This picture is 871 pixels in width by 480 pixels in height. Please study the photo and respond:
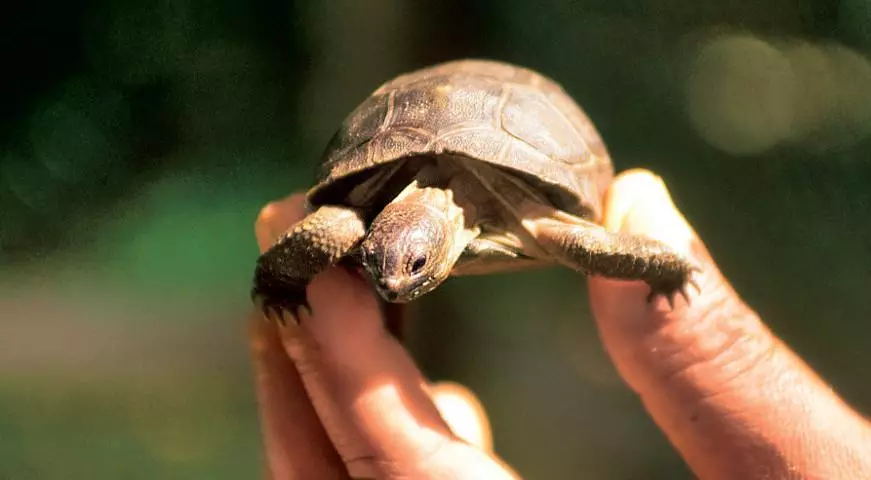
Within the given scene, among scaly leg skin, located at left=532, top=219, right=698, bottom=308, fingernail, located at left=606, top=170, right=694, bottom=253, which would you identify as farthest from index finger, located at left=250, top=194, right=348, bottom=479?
fingernail, located at left=606, top=170, right=694, bottom=253

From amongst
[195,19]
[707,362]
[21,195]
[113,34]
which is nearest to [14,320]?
[21,195]

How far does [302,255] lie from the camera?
1.16 meters

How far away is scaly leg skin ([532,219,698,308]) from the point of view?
1.16 m

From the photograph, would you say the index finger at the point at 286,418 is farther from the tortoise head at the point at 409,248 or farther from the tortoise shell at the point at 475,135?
the tortoise head at the point at 409,248

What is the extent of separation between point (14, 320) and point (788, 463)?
6.59ft

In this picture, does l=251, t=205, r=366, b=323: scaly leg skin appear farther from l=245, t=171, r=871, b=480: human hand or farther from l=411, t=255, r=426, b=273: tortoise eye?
l=411, t=255, r=426, b=273: tortoise eye

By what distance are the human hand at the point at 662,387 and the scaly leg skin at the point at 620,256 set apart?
5cm

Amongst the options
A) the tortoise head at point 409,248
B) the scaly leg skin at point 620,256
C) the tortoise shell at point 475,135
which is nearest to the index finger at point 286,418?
the tortoise shell at point 475,135

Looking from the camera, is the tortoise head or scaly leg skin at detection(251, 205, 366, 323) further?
scaly leg skin at detection(251, 205, 366, 323)

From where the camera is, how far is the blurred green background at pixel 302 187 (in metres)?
1.96

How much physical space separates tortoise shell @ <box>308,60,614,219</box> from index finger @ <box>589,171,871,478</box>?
8.9 inches

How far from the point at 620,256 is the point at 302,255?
53 centimetres

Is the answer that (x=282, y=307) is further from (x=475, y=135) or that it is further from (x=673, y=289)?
(x=673, y=289)

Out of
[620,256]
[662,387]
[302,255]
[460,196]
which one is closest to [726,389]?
[662,387]
